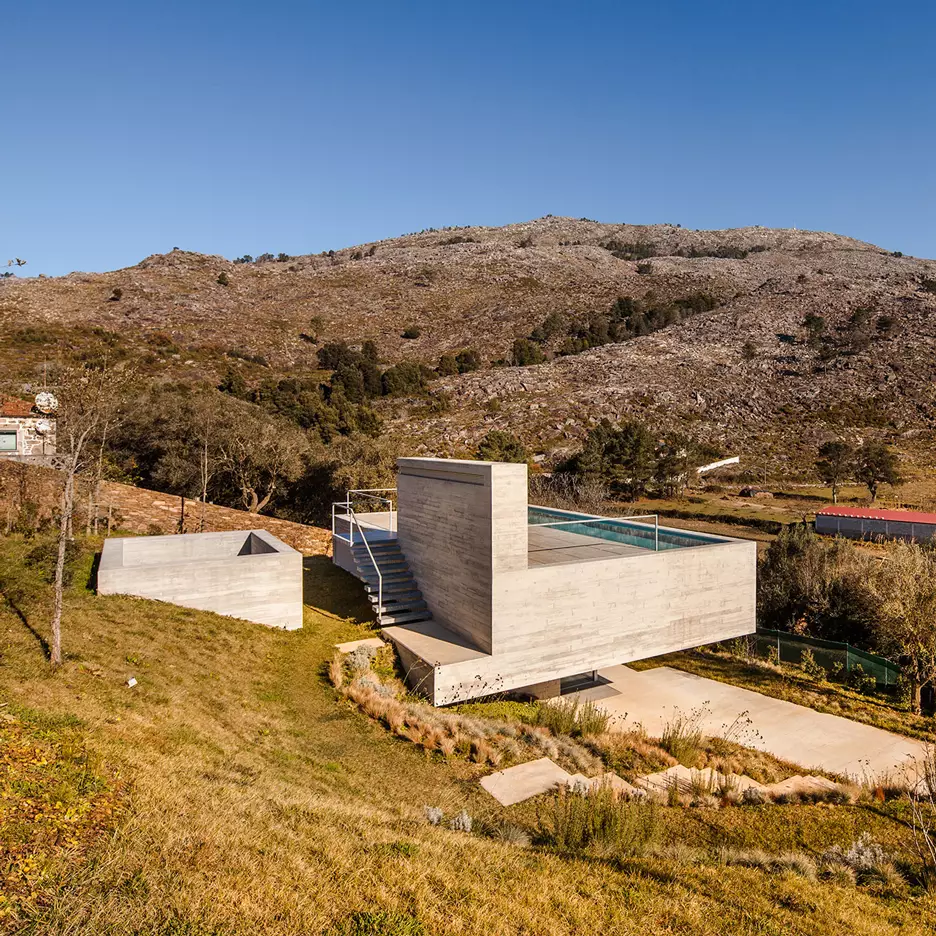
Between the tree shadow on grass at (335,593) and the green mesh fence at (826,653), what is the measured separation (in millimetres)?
10898

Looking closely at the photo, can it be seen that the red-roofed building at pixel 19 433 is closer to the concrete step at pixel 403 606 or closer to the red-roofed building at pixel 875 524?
the concrete step at pixel 403 606

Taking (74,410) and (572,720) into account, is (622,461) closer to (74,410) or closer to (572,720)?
(572,720)

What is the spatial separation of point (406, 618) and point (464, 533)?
3.02 m

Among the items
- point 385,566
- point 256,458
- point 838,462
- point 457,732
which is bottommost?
point 457,732

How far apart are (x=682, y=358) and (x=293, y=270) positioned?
201ft

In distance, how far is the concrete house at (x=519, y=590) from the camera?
1131 cm

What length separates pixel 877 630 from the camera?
15.7 meters

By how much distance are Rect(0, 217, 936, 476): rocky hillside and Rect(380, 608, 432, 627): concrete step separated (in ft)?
86.4

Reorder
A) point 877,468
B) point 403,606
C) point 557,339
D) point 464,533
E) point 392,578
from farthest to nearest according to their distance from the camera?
1. point 557,339
2. point 877,468
3. point 392,578
4. point 403,606
5. point 464,533

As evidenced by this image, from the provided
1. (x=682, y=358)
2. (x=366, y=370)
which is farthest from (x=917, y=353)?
(x=366, y=370)

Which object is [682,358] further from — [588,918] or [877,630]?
[588,918]

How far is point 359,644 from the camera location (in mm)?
12875

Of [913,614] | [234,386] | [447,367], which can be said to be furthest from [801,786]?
[447,367]

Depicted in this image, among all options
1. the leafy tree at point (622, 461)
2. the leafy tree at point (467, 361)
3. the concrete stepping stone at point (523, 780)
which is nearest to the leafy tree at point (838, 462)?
the leafy tree at point (622, 461)
